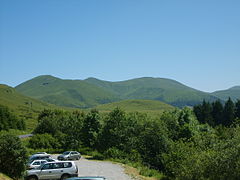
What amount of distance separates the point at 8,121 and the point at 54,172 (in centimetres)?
9346

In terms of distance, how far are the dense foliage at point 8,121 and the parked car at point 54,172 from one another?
82.6 meters

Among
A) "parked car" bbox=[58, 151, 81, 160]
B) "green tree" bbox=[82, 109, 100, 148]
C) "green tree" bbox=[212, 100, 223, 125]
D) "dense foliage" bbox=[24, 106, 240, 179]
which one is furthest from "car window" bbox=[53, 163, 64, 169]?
"green tree" bbox=[212, 100, 223, 125]

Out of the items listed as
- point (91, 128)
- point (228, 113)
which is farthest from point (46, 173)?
point (228, 113)

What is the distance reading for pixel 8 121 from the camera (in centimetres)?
10688

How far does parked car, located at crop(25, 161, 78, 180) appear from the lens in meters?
21.5

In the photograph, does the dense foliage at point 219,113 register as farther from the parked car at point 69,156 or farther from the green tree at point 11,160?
the green tree at point 11,160

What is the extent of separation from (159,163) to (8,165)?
999 inches

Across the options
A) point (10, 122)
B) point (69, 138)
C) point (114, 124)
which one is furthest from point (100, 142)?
point (10, 122)

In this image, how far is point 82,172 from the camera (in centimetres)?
2847

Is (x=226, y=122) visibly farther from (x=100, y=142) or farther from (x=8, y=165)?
(x=8, y=165)

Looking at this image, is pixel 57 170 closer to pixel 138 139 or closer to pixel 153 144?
pixel 153 144

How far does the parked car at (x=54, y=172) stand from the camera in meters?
21.5

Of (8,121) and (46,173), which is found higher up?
(46,173)

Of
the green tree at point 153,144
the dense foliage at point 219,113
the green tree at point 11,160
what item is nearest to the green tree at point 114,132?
the green tree at point 153,144
